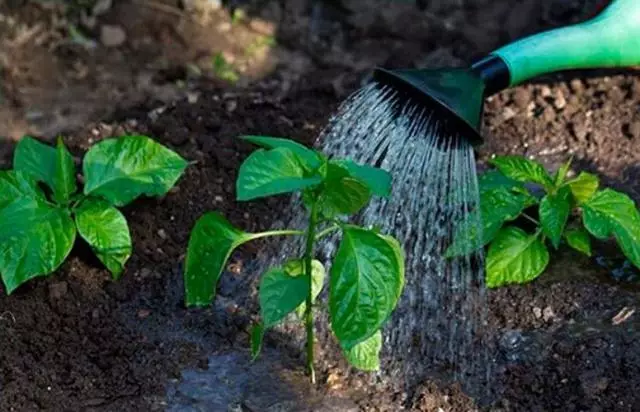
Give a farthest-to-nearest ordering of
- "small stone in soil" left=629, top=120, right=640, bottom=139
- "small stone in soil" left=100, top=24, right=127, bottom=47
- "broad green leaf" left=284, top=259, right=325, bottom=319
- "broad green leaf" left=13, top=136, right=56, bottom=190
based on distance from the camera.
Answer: "small stone in soil" left=100, top=24, right=127, bottom=47 → "small stone in soil" left=629, top=120, right=640, bottom=139 → "broad green leaf" left=13, top=136, right=56, bottom=190 → "broad green leaf" left=284, top=259, right=325, bottom=319

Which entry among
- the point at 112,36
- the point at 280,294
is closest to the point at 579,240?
the point at 280,294

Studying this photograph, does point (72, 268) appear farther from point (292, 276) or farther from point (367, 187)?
point (367, 187)

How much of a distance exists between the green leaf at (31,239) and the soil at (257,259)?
12 cm

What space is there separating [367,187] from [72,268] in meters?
0.72

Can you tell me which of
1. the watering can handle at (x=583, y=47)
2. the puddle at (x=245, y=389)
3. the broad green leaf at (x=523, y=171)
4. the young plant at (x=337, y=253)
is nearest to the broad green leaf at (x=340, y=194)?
the young plant at (x=337, y=253)

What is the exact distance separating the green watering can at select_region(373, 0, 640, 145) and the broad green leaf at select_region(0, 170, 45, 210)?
638mm

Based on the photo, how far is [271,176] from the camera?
2010 mm

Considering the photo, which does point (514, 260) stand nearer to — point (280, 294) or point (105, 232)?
point (280, 294)

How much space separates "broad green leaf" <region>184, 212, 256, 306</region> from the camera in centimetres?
215

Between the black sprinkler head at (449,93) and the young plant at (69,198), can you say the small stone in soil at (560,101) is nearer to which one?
the black sprinkler head at (449,93)

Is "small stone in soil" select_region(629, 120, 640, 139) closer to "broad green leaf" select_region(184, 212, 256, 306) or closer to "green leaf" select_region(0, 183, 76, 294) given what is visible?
"broad green leaf" select_region(184, 212, 256, 306)

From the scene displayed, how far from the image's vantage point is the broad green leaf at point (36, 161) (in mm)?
2521

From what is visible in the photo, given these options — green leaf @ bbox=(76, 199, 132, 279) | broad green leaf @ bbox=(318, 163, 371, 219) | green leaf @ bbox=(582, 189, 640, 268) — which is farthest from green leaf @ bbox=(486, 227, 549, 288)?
green leaf @ bbox=(76, 199, 132, 279)

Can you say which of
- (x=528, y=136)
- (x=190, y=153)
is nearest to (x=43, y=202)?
(x=190, y=153)
